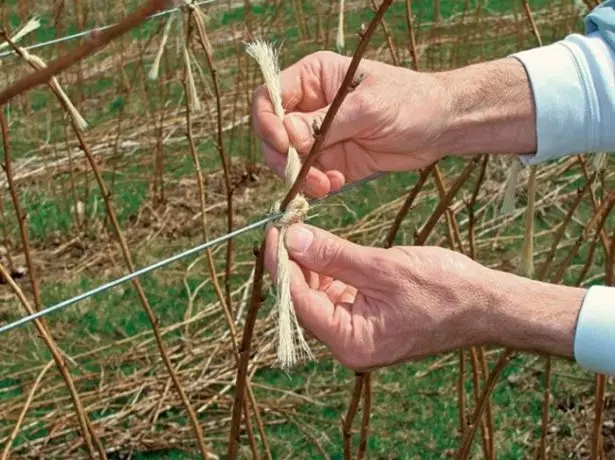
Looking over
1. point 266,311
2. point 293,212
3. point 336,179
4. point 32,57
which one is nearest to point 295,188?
point 293,212

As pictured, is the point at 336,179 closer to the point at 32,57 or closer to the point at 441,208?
the point at 441,208

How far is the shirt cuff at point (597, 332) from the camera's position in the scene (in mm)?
887

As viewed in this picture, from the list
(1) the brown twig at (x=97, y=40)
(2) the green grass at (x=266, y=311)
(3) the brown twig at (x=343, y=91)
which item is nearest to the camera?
(1) the brown twig at (x=97, y=40)

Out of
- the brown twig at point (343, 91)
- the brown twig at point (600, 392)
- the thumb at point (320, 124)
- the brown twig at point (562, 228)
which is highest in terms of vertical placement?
the brown twig at point (343, 91)

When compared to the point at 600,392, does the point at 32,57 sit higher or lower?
higher

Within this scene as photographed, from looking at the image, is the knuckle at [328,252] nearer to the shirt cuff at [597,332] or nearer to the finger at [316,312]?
the finger at [316,312]

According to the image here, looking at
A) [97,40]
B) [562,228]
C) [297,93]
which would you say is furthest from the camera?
[562,228]

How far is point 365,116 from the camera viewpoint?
107 centimetres

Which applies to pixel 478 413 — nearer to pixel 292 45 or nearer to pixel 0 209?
pixel 0 209

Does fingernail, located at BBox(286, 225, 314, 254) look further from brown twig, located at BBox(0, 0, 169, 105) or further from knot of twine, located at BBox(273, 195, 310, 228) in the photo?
brown twig, located at BBox(0, 0, 169, 105)

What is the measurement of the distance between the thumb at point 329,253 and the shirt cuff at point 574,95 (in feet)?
1.24

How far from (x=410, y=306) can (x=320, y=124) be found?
0.86 ft

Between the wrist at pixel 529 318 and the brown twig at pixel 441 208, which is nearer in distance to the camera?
the wrist at pixel 529 318

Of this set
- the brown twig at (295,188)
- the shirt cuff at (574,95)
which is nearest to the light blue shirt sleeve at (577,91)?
the shirt cuff at (574,95)
